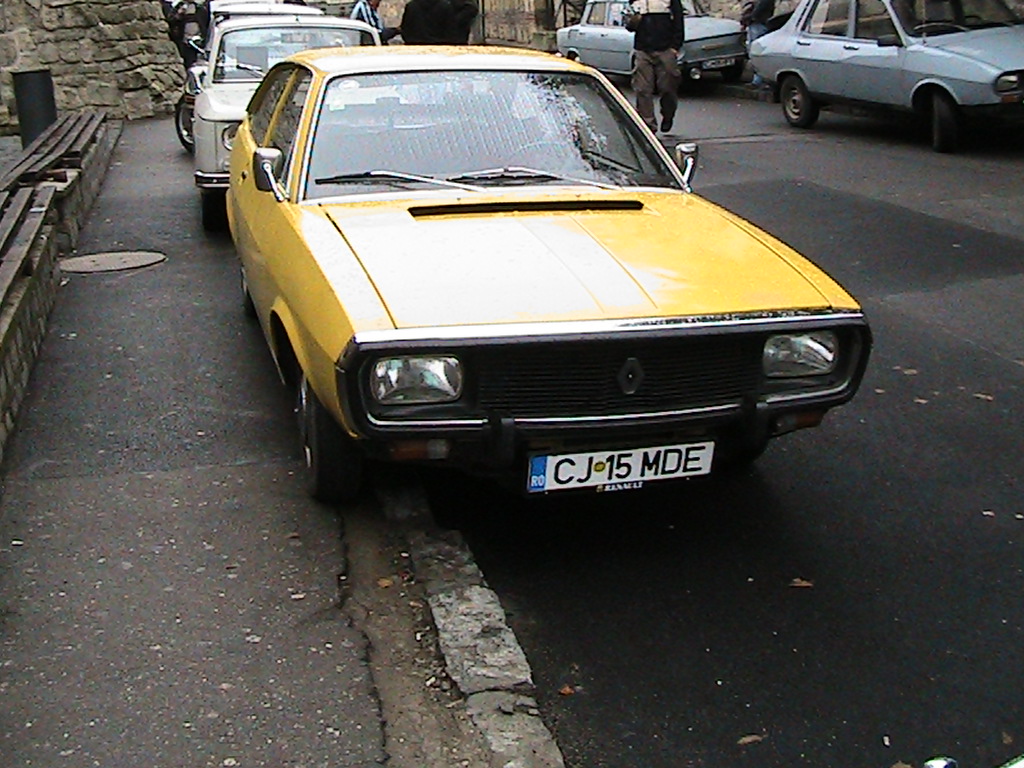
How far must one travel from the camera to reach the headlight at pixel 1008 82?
11.8 metres

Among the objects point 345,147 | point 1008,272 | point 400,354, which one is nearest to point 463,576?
point 400,354

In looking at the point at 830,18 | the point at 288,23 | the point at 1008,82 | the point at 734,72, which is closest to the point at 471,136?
the point at 288,23

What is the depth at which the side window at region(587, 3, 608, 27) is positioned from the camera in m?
21.2

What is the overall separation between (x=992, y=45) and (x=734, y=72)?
26.4 ft

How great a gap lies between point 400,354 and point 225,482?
163 centimetres

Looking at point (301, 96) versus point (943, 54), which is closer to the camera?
point (301, 96)

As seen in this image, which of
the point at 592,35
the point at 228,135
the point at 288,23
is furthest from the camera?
the point at 592,35

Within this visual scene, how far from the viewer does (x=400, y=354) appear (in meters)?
3.66

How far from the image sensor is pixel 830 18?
570 inches

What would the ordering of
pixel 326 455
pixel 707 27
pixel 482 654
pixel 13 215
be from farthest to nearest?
pixel 707 27, pixel 13 215, pixel 326 455, pixel 482 654

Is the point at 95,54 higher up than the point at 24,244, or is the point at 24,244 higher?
the point at 24,244

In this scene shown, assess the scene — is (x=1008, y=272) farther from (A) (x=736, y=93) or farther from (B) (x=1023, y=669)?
(A) (x=736, y=93)

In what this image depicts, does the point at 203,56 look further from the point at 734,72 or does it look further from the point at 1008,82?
the point at 734,72

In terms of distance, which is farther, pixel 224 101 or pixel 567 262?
pixel 224 101
